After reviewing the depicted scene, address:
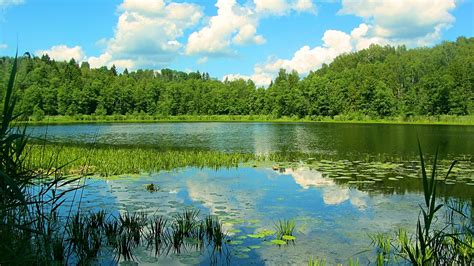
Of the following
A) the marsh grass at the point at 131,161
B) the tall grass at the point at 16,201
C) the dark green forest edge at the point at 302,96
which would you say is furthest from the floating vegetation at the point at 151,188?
the dark green forest edge at the point at 302,96

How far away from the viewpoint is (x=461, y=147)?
24.4 meters

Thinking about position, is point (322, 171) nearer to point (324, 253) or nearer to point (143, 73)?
point (324, 253)

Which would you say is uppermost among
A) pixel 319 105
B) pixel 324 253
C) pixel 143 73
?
pixel 143 73

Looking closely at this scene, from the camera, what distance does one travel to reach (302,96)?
86875 mm

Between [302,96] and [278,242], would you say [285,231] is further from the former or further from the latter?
[302,96]

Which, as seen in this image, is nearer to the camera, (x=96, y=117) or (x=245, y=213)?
(x=245, y=213)

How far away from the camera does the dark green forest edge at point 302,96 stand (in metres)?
69.3

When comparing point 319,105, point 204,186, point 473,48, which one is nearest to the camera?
point 204,186

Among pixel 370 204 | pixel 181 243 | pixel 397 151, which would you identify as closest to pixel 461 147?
pixel 397 151

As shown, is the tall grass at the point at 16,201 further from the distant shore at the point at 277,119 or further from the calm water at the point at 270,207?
the distant shore at the point at 277,119

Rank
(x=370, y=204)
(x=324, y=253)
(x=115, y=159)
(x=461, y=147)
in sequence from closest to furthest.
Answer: (x=324, y=253)
(x=370, y=204)
(x=115, y=159)
(x=461, y=147)

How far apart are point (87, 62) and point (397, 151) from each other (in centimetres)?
14664

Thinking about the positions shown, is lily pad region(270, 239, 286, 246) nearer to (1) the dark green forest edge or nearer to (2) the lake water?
(2) the lake water

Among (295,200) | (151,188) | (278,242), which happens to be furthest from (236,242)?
(151,188)
